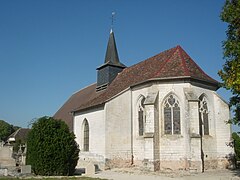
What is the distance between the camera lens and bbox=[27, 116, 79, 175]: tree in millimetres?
15273

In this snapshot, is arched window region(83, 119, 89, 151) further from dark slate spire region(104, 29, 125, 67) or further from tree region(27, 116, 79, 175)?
tree region(27, 116, 79, 175)

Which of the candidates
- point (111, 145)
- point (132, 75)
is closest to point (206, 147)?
point (111, 145)

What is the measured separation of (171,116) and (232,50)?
7631mm

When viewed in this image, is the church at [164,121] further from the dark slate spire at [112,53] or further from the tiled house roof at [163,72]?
the dark slate spire at [112,53]

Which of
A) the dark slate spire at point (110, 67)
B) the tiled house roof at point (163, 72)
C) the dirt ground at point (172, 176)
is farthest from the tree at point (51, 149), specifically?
the dark slate spire at point (110, 67)

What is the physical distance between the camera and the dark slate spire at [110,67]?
88.1ft

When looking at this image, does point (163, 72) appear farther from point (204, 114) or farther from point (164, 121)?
point (204, 114)

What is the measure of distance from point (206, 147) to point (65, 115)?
55.8 ft

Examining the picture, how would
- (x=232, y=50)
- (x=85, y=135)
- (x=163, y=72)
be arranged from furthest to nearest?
(x=85, y=135)
(x=163, y=72)
(x=232, y=50)

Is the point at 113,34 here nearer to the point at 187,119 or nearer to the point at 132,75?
the point at 132,75

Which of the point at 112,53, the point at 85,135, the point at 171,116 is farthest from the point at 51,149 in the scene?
the point at 112,53

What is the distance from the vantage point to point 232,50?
41.1 ft

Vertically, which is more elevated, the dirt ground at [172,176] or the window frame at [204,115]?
the window frame at [204,115]

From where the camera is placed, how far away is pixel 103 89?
1061 inches
